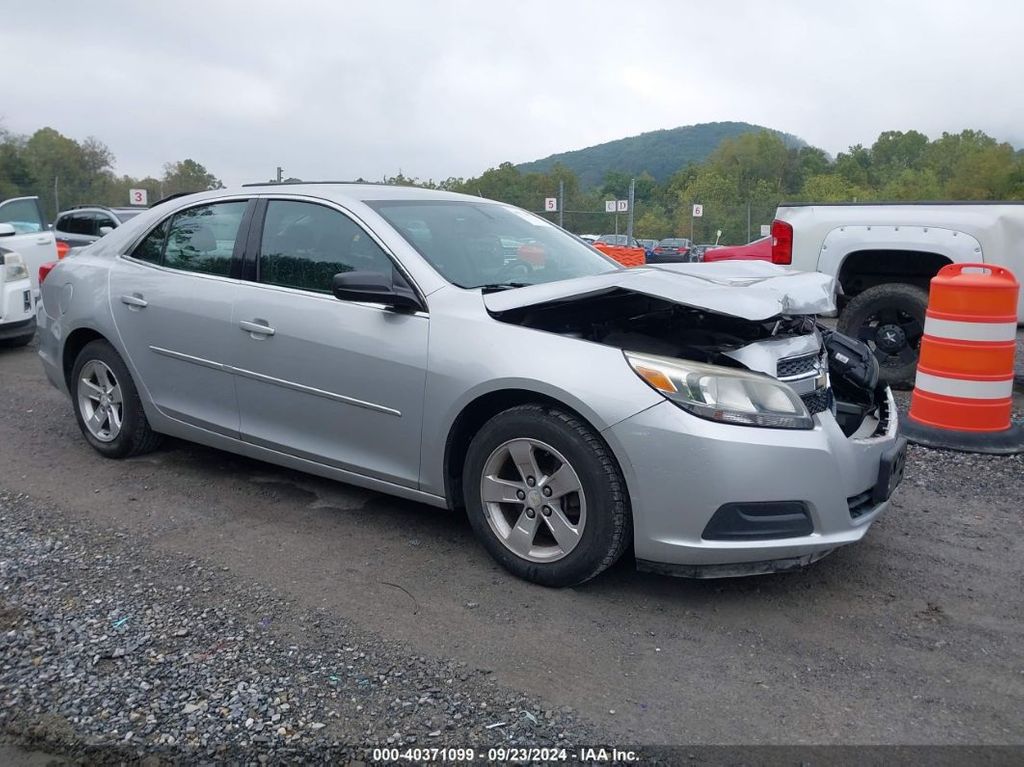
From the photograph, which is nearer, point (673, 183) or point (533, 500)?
point (533, 500)

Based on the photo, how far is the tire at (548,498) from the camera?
3266 millimetres

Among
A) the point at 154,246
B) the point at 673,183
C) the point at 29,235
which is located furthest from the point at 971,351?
the point at 673,183

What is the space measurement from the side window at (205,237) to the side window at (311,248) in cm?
26

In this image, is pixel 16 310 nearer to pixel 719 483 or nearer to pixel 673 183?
pixel 719 483

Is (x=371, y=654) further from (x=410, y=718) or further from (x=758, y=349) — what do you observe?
→ (x=758, y=349)

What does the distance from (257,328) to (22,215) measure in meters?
8.53

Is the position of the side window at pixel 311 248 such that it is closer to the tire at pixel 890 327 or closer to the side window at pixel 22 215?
the tire at pixel 890 327

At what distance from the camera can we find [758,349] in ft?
11.3

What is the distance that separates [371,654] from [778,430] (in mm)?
1660

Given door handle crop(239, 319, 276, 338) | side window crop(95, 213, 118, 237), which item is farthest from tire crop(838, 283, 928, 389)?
side window crop(95, 213, 118, 237)

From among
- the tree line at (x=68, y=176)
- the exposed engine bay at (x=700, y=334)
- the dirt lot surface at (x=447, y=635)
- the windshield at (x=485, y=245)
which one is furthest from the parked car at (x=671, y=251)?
the dirt lot surface at (x=447, y=635)

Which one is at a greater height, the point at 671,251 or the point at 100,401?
the point at 671,251

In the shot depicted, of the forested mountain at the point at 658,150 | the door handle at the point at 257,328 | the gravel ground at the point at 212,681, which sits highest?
the forested mountain at the point at 658,150

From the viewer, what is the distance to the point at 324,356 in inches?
157
